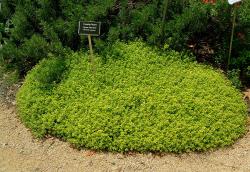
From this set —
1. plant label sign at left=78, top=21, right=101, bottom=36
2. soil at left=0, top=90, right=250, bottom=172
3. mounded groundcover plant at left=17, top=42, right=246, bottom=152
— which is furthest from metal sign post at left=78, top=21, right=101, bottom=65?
soil at left=0, top=90, right=250, bottom=172

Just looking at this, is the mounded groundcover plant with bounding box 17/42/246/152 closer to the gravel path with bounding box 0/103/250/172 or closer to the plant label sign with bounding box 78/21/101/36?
the gravel path with bounding box 0/103/250/172

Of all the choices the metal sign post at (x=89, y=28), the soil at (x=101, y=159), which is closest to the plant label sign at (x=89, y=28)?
the metal sign post at (x=89, y=28)

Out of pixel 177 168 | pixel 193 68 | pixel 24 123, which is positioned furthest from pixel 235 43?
pixel 24 123

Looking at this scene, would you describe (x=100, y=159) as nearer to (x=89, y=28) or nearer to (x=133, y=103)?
(x=133, y=103)

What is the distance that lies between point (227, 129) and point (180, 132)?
64 cm

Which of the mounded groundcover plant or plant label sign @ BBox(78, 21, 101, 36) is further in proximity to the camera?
plant label sign @ BBox(78, 21, 101, 36)

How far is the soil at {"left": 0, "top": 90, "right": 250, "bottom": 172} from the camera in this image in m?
5.63

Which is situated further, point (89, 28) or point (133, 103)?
point (89, 28)

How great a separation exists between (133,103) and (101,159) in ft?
2.83

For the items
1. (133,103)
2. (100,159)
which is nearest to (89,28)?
(133,103)

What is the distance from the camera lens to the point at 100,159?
5.76 m

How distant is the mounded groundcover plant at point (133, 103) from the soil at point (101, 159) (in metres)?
0.10

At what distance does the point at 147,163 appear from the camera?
5684 millimetres

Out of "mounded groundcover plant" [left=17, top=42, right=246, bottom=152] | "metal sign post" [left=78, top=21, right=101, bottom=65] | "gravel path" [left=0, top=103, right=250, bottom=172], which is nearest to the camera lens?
"gravel path" [left=0, top=103, right=250, bottom=172]
